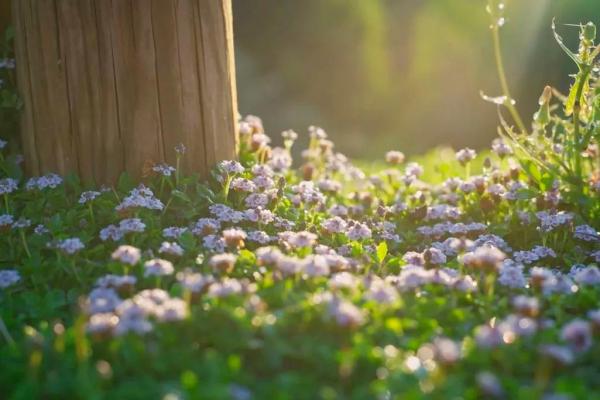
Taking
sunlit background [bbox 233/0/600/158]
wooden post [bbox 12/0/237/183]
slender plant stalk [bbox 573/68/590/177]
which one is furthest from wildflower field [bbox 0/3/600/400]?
sunlit background [bbox 233/0/600/158]

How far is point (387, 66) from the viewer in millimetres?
10820

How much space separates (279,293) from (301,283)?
0.24 m

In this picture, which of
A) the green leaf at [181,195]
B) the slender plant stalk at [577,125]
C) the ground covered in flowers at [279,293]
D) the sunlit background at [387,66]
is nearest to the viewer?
the ground covered in flowers at [279,293]

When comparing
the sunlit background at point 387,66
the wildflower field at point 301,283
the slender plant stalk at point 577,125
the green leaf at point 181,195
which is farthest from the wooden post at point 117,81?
the sunlit background at point 387,66

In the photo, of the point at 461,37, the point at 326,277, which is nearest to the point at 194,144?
the point at 326,277

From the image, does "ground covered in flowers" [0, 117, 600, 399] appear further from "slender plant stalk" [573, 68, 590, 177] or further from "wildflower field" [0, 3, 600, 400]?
"slender plant stalk" [573, 68, 590, 177]

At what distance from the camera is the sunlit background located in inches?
412

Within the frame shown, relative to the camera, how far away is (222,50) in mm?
4117

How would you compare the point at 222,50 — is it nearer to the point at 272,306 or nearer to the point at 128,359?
the point at 272,306

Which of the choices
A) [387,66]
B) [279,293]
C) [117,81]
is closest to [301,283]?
[279,293]

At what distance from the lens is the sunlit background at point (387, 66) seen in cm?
1046

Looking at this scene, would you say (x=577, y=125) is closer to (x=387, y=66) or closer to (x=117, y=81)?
(x=117, y=81)

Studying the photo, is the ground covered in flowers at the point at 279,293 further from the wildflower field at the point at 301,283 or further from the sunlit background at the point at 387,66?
the sunlit background at the point at 387,66

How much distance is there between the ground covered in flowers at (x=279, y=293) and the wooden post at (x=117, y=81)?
0.13 m
